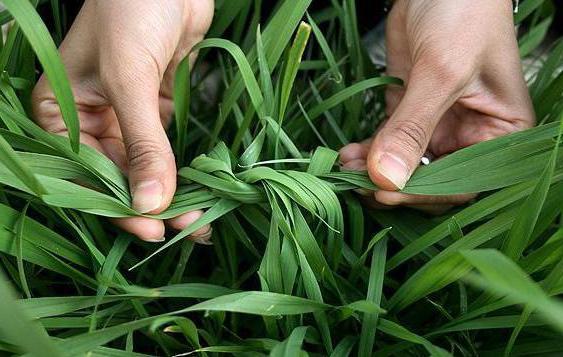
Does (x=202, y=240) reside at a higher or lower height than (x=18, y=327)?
lower

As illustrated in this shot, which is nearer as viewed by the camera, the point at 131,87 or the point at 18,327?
the point at 18,327

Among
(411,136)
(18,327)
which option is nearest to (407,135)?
(411,136)

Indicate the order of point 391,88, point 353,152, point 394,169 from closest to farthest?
point 394,169 → point 353,152 → point 391,88

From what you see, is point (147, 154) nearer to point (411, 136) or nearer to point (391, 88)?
point (411, 136)

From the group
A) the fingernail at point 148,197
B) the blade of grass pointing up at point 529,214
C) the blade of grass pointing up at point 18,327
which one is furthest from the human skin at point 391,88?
the blade of grass pointing up at point 18,327

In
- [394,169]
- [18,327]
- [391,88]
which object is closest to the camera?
[18,327]

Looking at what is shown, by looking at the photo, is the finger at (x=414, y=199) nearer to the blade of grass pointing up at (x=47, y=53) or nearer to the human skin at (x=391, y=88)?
the human skin at (x=391, y=88)
